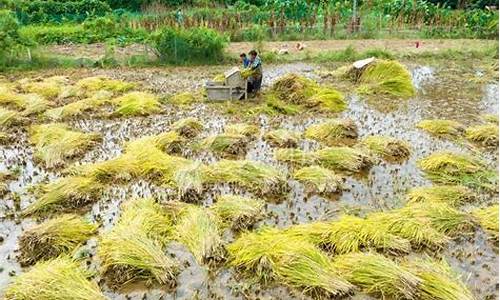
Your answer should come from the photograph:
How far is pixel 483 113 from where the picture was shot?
998cm

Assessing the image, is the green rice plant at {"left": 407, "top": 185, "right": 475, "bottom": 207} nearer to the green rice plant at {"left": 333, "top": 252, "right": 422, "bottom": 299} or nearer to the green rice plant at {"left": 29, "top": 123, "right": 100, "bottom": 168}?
the green rice plant at {"left": 333, "top": 252, "right": 422, "bottom": 299}

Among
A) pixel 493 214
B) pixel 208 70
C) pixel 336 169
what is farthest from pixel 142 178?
pixel 208 70

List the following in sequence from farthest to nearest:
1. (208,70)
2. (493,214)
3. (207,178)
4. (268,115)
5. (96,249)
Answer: (208,70) < (268,115) < (207,178) < (493,214) < (96,249)

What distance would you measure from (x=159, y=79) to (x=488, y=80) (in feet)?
28.9

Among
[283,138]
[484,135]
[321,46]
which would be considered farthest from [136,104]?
[321,46]

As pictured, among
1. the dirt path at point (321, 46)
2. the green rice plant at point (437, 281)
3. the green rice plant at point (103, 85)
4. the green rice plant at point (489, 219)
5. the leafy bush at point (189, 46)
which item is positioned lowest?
the green rice plant at point (489, 219)

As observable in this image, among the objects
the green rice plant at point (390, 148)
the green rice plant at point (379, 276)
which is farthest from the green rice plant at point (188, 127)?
the green rice plant at point (379, 276)

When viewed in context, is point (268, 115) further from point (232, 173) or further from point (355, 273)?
point (355, 273)

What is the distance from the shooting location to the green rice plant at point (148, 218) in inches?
209

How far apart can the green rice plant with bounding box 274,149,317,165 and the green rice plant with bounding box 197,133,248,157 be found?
25.9 inches

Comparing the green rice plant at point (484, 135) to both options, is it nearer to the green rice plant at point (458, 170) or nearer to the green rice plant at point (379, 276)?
the green rice plant at point (458, 170)

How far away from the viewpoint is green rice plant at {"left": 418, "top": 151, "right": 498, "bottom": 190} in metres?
6.68

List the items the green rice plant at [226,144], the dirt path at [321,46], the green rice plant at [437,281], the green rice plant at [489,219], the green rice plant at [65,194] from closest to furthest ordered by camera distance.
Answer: the green rice plant at [437,281] → the green rice plant at [489,219] → the green rice plant at [65,194] → the green rice plant at [226,144] → the dirt path at [321,46]

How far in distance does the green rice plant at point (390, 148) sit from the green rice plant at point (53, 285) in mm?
4921
